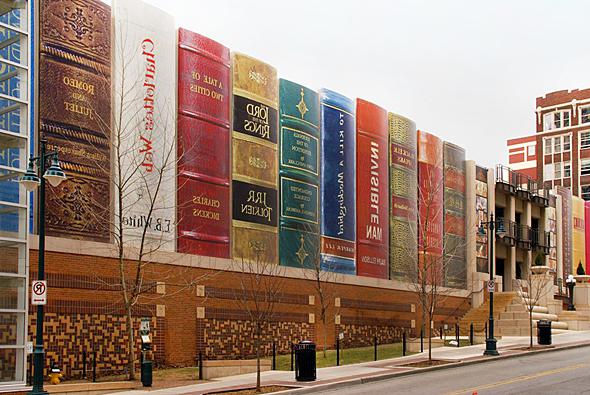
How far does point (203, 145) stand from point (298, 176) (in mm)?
6837

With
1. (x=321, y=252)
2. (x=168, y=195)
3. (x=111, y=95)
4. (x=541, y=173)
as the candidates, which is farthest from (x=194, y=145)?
(x=541, y=173)

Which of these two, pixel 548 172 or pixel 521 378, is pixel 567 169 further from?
pixel 521 378

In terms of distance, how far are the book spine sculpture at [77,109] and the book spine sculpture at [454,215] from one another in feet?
88.0

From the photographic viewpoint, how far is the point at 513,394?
21625 millimetres

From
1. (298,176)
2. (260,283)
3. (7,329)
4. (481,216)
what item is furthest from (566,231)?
(7,329)

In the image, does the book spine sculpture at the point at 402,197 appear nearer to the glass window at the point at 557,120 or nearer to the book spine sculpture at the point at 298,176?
the book spine sculpture at the point at 298,176

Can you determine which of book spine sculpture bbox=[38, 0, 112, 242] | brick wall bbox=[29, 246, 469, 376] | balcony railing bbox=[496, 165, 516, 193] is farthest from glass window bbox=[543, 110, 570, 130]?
book spine sculpture bbox=[38, 0, 112, 242]

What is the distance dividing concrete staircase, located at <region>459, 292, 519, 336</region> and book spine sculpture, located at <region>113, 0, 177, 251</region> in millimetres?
24192

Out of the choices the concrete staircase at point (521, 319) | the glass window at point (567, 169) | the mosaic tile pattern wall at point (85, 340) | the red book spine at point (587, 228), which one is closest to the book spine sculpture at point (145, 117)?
the mosaic tile pattern wall at point (85, 340)

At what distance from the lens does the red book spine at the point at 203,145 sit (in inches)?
1264

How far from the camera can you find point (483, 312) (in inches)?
2014

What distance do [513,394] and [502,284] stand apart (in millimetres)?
39254

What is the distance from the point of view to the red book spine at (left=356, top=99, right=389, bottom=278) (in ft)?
142

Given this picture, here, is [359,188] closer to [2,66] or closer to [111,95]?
[111,95]
